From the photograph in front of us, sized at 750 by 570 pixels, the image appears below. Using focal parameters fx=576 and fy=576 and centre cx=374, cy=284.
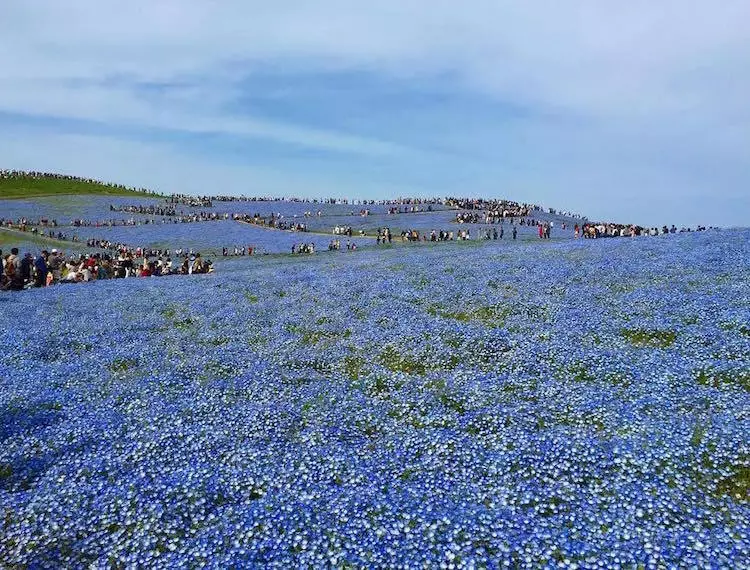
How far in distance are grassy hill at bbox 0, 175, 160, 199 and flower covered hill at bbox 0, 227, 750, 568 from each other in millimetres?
103276

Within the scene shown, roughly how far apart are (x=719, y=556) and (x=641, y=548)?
103cm

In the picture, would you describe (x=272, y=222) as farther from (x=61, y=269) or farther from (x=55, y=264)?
(x=55, y=264)

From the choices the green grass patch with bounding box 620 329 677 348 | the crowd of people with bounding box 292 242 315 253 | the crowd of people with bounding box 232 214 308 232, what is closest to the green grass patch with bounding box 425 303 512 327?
the green grass patch with bounding box 620 329 677 348

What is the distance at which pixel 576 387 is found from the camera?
13812mm

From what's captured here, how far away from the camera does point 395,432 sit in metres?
12.6

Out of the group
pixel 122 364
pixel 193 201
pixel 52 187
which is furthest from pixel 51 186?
pixel 122 364

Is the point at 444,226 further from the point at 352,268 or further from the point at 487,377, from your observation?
the point at 487,377

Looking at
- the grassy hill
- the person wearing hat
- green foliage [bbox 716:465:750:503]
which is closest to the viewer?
green foliage [bbox 716:465:750:503]

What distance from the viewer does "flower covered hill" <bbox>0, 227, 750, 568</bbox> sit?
9234 mm

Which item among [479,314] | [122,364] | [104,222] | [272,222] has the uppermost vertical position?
[272,222]

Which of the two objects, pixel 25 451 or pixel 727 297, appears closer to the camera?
pixel 25 451

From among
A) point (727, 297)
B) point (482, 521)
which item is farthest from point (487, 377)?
point (727, 297)

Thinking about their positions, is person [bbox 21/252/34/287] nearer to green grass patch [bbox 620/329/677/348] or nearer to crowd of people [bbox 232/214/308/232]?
green grass patch [bbox 620/329/677/348]

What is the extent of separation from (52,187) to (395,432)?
415 feet
